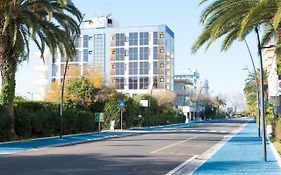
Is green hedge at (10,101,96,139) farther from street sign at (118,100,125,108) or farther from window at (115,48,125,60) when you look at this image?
window at (115,48,125,60)

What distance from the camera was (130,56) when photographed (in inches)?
4235

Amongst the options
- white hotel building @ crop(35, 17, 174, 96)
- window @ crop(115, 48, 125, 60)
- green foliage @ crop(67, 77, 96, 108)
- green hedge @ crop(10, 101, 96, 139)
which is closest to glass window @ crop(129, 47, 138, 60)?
white hotel building @ crop(35, 17, 174, 96)

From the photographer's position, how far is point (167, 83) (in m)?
109

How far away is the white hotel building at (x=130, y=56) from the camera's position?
10556 centimetres

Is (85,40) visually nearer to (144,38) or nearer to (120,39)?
(120,39)

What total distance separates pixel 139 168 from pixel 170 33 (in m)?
95.2

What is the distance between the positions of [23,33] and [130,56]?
77884 mm

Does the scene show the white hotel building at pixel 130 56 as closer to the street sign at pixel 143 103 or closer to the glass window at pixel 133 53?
the glass window at pixel 133 53

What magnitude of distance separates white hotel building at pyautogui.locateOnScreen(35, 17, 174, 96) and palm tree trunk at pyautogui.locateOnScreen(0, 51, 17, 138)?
242 feet

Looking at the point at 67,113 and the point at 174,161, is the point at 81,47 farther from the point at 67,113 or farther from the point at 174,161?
the point at 174,161

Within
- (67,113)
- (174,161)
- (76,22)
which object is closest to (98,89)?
(67,113)

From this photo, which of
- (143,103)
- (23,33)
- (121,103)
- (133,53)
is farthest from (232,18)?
(133,53)

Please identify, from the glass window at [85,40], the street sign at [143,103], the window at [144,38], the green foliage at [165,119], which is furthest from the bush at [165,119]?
the glass window at [85,40]

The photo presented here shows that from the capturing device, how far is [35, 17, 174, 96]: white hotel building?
106m
